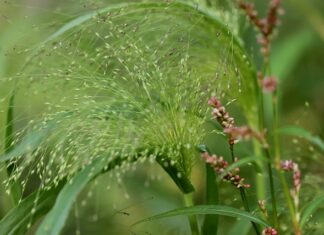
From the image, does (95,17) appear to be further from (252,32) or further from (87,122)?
(252,32)

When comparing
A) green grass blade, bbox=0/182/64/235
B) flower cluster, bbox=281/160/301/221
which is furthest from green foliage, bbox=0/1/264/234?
flower cluster, bbox=281/160/301/221

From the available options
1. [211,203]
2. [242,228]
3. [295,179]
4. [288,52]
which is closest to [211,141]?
[288,52]

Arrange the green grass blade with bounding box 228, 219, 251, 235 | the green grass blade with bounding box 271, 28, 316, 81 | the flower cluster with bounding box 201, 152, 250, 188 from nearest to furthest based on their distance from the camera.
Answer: the flower cluster with bounding box 201, 152, 250, 188
the green grass blade with bounding box 228, 219, 251, 235
the green grass blade with bounding box 271, 28, 316, 81

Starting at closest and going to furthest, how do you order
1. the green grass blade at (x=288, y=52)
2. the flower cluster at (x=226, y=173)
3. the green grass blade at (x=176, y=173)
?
the flower cluster at (x=226, y=173)
the green grass blade at (x=176, y=173)
the green grass blade at (x=288, y=52)

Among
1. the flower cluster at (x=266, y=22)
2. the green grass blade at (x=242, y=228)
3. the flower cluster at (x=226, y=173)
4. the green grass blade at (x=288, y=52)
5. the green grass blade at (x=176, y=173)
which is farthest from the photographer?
the green grass blade at (x=288, y=52)

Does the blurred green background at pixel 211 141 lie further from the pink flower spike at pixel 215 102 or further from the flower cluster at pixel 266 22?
the flower cluster at pixel 266 22

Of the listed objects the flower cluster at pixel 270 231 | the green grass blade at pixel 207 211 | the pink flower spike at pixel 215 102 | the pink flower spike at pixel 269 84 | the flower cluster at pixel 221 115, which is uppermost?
the pink flower spike at pixel 215 102

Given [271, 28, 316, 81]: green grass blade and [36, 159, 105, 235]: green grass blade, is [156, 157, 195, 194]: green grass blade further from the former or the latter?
[271, 28, 316, 81]: green grass blade

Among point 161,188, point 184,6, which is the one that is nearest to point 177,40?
point 184,6

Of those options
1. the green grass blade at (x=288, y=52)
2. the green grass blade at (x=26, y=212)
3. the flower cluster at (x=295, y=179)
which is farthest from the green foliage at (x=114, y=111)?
the green grass blade at (x=288, y=52)
